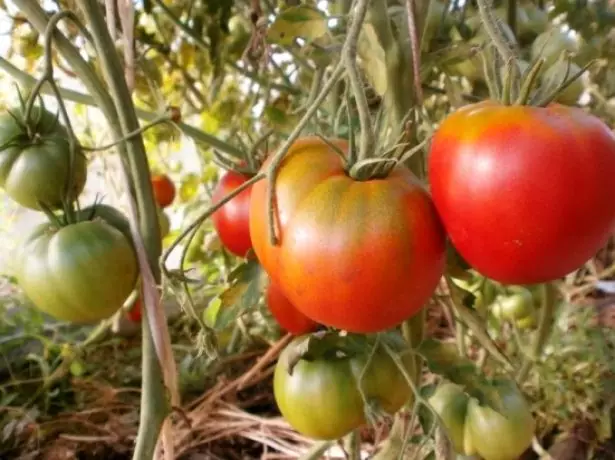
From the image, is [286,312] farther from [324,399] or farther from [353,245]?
[353,245]

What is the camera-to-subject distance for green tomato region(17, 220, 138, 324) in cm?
50

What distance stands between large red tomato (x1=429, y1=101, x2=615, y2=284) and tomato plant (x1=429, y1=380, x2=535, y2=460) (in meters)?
0.30

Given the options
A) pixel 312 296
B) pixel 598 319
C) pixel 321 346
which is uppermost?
pixel 312 296

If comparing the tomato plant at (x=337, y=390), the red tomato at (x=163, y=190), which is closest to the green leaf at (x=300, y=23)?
the tomato plant at (x=337, y=390)

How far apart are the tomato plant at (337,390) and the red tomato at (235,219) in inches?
4.1

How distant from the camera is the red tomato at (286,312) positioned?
1.69ft

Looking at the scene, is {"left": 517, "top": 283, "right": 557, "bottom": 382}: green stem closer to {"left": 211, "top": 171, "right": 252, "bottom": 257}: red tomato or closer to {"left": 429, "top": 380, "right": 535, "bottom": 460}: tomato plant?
{"left": 429, "top": 380, "right": 535, "bottom": 460}: tomato plant

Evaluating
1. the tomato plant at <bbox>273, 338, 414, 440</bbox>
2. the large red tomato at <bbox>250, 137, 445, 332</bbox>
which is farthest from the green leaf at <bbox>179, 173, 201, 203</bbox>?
the large red tomato at <bbox>250, 137, 445, 332</bbox>

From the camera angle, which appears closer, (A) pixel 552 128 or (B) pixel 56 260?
(A) pixel 552 128

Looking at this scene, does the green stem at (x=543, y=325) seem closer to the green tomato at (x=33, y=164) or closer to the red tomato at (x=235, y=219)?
the red tomato at (x=235, y=219)

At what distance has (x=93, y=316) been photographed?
52 centimetres

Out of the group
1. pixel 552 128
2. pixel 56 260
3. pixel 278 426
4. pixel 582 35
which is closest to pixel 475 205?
pixel 552 128

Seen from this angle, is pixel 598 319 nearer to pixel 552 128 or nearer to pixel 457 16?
pixel 457 16

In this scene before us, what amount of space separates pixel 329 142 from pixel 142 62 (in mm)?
594
